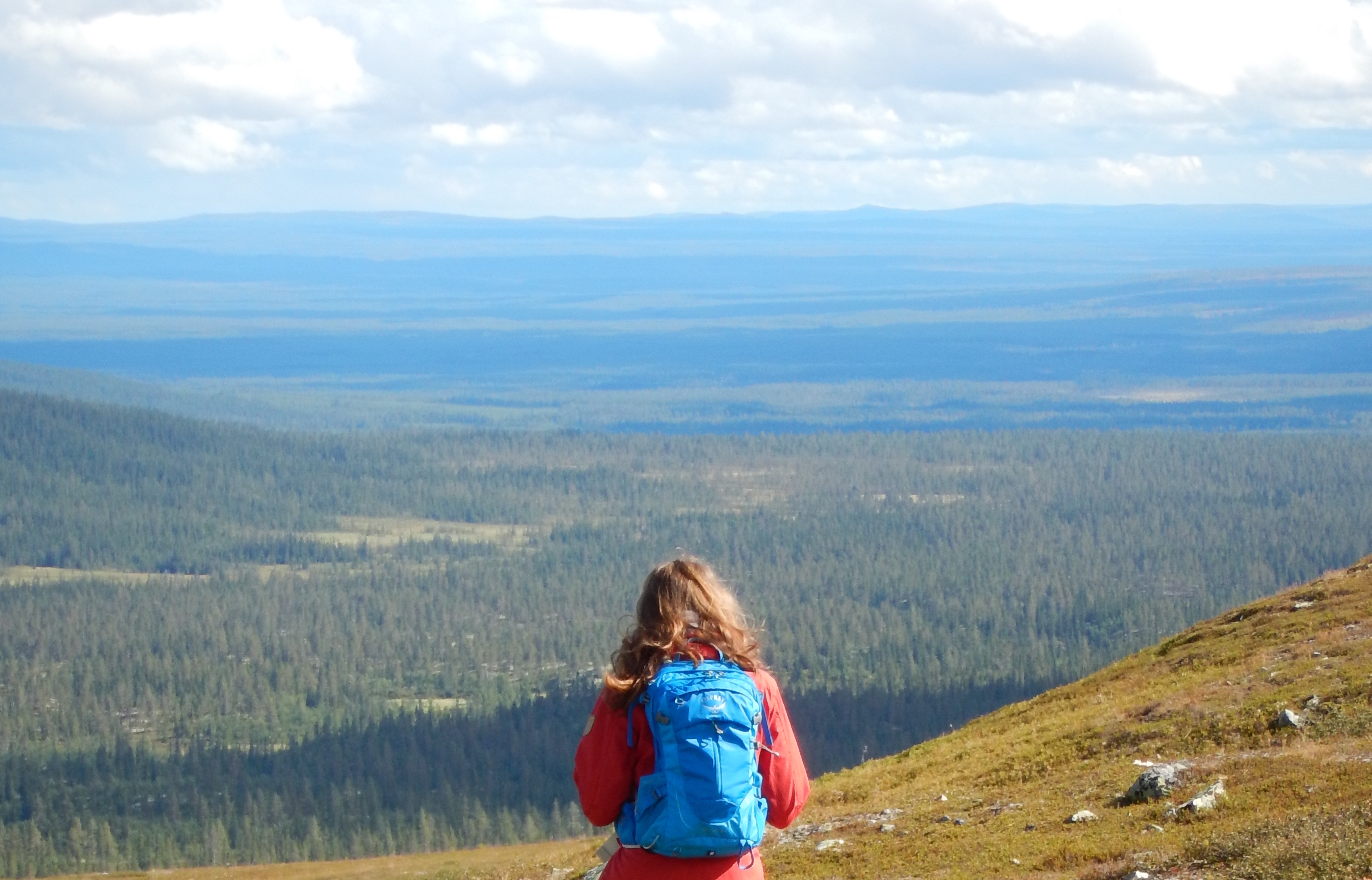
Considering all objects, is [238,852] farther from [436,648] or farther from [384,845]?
[436,648]

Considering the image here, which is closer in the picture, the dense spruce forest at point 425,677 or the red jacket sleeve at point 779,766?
the red jacket sleeve at point 779,766

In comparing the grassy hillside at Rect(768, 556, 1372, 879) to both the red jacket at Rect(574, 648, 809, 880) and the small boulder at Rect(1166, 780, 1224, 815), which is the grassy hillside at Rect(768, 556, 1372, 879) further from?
the red jacket at Rect(574, 648, 809, 880)

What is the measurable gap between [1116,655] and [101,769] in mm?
89148

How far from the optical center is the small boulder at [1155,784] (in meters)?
22.7

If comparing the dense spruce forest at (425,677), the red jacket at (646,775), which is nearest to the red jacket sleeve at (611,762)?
the red jacket at (646,775)

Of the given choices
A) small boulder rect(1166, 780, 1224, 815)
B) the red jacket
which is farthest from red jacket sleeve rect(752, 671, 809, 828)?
small boulder rect(1166, 780, 1224, 815)

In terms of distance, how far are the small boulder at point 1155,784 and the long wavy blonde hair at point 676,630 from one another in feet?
42.3

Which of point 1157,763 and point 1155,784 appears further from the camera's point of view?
point 1157,763

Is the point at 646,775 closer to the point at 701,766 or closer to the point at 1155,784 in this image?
the point at 701,766

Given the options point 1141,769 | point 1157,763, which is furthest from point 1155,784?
point 1157,763

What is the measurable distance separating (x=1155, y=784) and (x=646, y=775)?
44.1 ft

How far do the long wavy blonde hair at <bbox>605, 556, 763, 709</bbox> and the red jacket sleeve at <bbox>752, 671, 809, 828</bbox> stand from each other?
265 millimetres

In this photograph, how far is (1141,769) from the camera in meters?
25.7

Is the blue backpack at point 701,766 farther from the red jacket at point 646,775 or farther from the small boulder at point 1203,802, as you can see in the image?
the small boulder at point 1203,802
